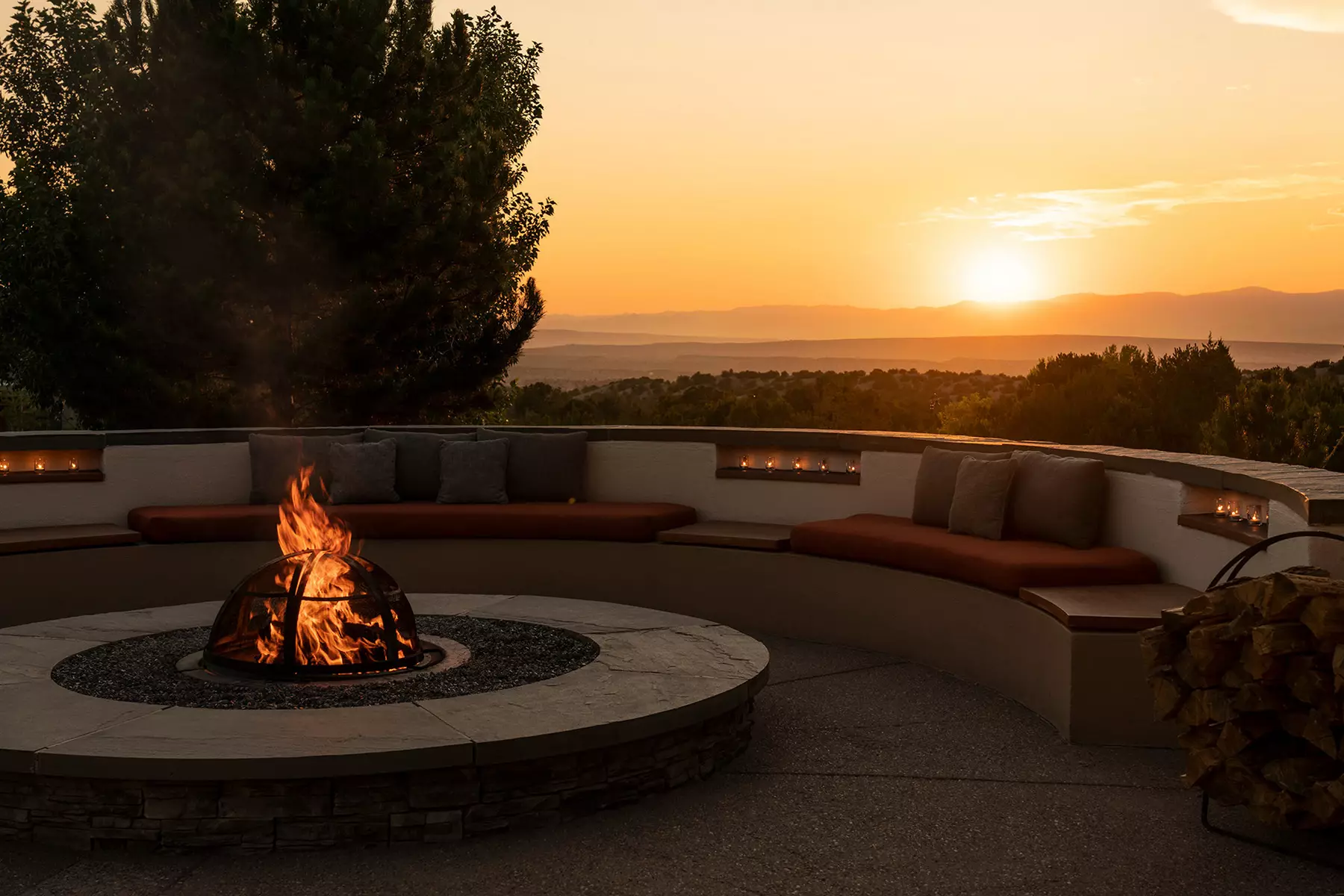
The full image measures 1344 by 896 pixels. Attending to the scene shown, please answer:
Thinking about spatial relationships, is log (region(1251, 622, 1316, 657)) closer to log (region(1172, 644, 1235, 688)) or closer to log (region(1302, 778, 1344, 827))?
log (region(1172, 644, 1235, 688))

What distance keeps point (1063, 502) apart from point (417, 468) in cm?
387

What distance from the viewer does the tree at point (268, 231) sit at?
12.7 m

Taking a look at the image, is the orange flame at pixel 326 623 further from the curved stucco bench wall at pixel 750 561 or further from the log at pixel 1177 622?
the log at pixel 1177 622

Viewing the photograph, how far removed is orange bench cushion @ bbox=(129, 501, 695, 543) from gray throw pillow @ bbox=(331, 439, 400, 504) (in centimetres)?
16

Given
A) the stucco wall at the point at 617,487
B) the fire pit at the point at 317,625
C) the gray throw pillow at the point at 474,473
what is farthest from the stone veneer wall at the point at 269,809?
the gray throw pillow at the point at 474,473

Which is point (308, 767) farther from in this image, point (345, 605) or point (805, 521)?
point (805, 521)

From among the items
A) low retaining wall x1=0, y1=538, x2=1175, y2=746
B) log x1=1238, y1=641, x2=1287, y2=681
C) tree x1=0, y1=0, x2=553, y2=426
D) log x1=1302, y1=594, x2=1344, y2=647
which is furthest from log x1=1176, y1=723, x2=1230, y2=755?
tree x1=0, y1=0, x2=553, y2=426

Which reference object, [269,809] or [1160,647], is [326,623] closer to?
[269,809]

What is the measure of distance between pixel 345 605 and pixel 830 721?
193 centimetres

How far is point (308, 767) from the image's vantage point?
312cm

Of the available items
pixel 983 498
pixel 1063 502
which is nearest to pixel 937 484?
pixel 983 498

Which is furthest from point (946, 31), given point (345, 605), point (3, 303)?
point (3, 303)

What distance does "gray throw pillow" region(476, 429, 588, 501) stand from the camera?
7.20 meters

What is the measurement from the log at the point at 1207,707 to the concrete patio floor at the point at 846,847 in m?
0.34
